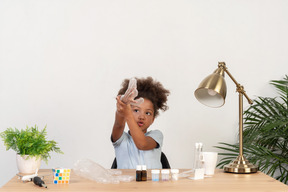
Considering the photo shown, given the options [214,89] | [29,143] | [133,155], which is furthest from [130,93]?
[133,155]

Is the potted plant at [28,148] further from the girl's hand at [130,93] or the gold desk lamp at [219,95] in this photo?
the gold desk lamp at [219,95]

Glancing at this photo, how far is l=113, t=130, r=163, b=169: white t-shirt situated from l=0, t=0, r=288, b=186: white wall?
890mm

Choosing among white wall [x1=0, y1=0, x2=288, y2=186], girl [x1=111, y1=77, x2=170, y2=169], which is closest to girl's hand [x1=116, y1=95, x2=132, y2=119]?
girl [x1=111, y1=77, x2=170, y2=169]

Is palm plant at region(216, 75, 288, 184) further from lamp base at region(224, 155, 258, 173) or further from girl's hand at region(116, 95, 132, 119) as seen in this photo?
girl's hand at region(116, 95, 132, 119)

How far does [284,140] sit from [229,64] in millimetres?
812

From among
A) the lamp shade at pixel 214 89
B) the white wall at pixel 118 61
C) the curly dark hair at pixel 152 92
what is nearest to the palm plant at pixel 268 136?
the white wall at pixel 118 61

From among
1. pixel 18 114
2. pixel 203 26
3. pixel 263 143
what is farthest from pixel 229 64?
pixel 18 114

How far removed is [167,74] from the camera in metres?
3.38

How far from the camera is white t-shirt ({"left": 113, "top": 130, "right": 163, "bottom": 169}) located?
7.84 ft

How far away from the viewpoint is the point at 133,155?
7.92ft

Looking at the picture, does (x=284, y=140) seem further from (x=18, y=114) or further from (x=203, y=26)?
(x=18, y=114)

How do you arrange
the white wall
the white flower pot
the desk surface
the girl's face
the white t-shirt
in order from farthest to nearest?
the white wall, the girl's face, the white t-shirt, the white flower pot, the desk surface

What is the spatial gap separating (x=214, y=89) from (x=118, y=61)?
1.68 m

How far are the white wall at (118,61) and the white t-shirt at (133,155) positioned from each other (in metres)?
0.89
